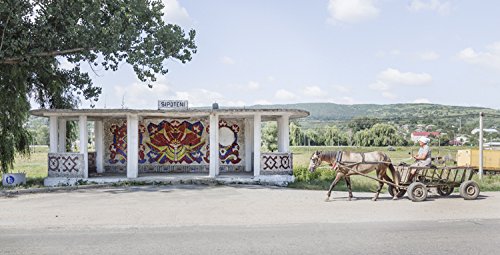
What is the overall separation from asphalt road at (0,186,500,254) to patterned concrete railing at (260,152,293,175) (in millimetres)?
3112

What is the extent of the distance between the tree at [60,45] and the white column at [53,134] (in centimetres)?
197

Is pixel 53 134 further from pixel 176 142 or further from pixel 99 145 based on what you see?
pixel 176 142

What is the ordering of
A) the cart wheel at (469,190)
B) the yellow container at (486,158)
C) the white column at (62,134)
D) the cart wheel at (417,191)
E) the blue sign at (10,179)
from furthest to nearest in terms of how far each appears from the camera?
1. the yellow container at (486,158)
2. the white column at (62,134)
3. the blue sign at (10,179)
4. the cart wheel at (469,190)
5. the cart wheel at (417,191)

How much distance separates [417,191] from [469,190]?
1869mm

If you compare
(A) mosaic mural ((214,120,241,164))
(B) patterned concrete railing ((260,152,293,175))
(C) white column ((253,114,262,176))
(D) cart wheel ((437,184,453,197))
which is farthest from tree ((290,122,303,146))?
(D) cart wheel ((437,184,453,197))

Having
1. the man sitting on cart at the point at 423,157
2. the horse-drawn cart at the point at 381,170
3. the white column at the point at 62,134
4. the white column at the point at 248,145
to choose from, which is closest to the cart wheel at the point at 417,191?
the horse-drawn cart at the point at 381,170

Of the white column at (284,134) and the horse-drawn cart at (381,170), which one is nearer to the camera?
the horse-drawn cart at (381,170)

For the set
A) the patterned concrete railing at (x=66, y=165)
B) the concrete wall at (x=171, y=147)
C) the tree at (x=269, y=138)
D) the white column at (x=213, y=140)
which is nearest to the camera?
the patterned concrete railing at (x=66, y=165)

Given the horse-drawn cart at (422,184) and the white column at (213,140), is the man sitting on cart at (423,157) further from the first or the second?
the white column at (213,140)

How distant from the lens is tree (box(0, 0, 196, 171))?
59.7 feet

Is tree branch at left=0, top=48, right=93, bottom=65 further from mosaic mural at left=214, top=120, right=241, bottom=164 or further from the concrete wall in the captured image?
mosaic mural at left=214, top=120, right=241, bottom=164

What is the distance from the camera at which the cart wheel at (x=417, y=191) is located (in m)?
13.8

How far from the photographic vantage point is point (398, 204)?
13539mm

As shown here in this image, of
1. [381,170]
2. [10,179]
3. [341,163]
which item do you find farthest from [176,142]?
[381,170]
